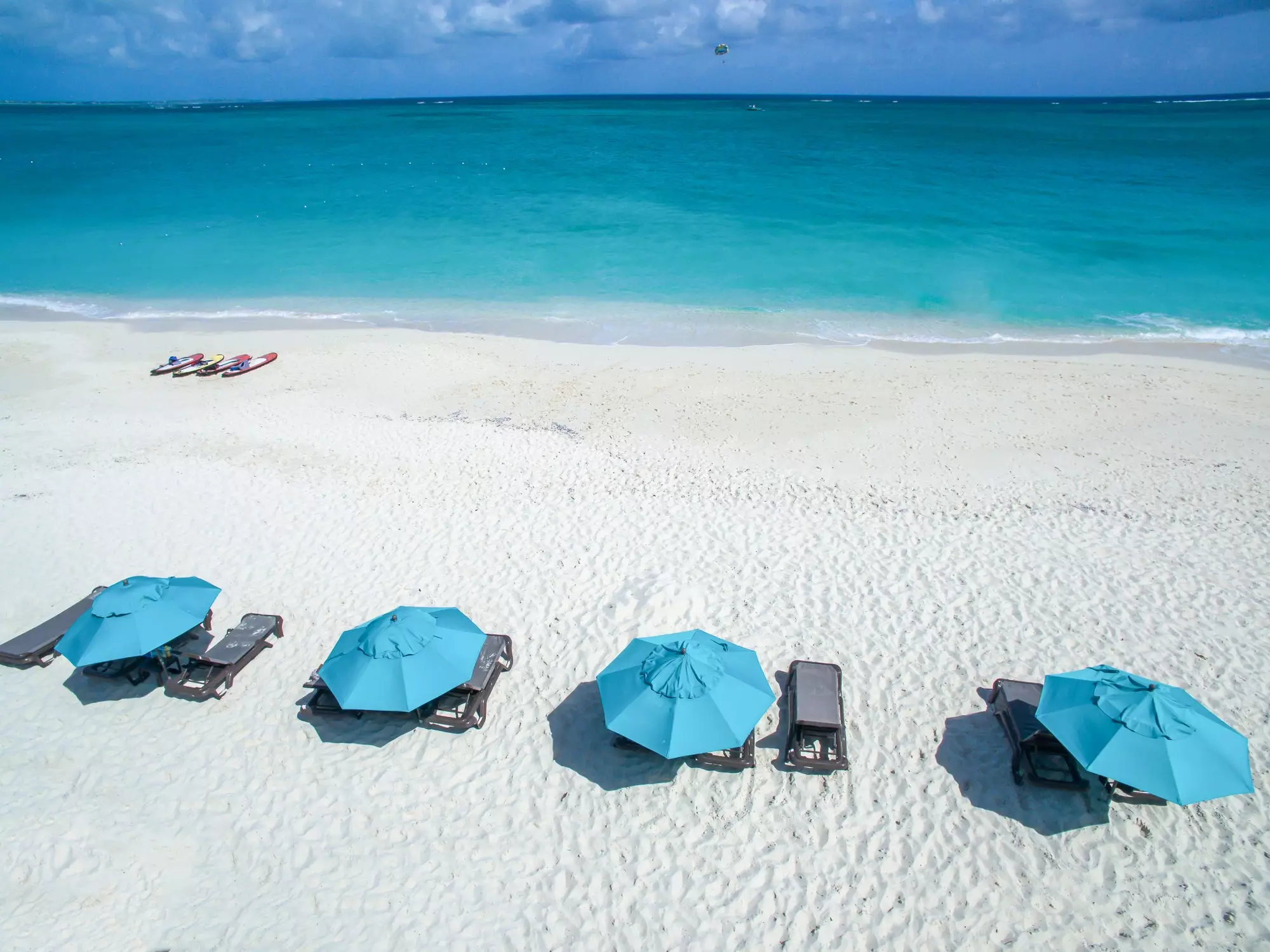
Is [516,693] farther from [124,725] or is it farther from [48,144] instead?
[48,144]

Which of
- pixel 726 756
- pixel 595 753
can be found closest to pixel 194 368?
pixel 595 753

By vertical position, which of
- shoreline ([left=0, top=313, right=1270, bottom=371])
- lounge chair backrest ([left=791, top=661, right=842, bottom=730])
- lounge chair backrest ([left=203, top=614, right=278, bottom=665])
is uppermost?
lounge chair backrest ([left=203, top=614, right=278, bottom=665])

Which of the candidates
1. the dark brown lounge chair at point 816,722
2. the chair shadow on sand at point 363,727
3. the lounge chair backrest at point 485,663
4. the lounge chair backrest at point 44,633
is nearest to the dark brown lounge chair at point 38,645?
the lounge chair backrest at point 44,633

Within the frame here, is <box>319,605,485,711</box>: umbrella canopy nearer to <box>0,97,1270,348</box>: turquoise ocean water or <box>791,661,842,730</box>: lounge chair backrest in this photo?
<box>791,661,842,730</box>: lounge chair backrest

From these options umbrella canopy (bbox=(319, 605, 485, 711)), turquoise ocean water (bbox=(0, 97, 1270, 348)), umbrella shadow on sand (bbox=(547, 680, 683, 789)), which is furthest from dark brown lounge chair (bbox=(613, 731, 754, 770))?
turquoise ocean water (bbox=(0, 97, 1270, 348))

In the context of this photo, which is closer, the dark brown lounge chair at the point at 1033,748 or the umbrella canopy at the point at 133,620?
the dark brown lounge chair at the point at 1033,748

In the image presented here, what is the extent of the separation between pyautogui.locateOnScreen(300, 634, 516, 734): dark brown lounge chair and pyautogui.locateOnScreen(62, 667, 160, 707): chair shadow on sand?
200 cm

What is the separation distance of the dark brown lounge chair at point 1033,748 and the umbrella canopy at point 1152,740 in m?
0.45

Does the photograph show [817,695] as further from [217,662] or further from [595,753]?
[217,662]

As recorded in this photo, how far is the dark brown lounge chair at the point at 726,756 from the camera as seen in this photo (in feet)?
25.7

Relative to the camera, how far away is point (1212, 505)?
12.7 metres

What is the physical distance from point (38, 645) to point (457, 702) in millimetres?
5557

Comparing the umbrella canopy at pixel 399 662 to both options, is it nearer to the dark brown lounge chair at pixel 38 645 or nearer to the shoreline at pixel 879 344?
the dark brown lounge chair at pixel 38 645

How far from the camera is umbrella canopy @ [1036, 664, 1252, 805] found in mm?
6730
